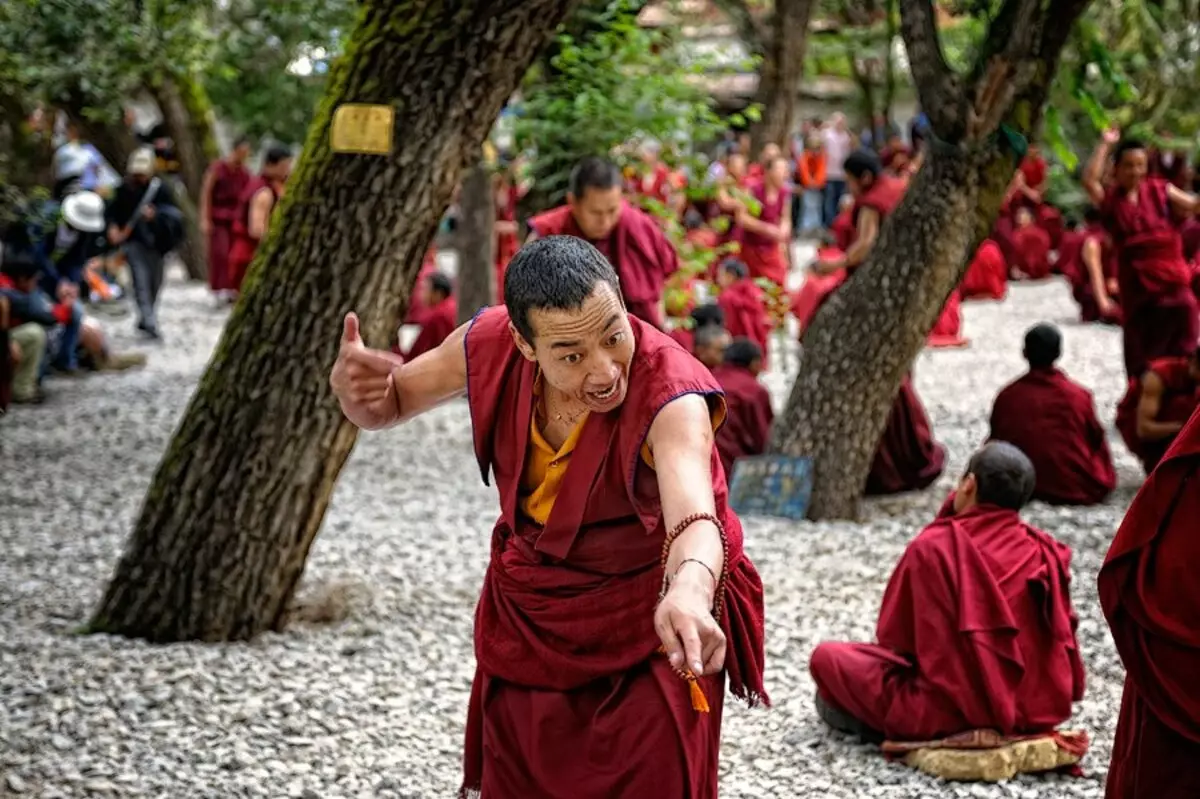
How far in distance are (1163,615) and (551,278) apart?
1221mm

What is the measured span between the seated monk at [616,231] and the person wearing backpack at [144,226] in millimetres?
7086

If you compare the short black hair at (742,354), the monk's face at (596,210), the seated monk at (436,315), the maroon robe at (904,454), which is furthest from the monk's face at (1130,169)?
the seated monk at (436,315)

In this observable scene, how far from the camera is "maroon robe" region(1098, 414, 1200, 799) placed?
2.65 meters

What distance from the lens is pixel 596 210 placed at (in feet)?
19.8

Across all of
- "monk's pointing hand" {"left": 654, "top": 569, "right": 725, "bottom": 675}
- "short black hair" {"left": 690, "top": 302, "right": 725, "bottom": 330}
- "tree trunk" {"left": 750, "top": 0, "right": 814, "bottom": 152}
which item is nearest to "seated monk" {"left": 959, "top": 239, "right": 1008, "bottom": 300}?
"tree trunk" {"left": 750, "top": 0, "right": 814, "bottom": 152}

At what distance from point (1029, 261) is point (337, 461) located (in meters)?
13.6

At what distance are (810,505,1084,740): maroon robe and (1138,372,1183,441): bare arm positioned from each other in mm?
2841

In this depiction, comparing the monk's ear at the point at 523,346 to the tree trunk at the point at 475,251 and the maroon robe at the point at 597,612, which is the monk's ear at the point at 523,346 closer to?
the maroon robe at the point at 597,612

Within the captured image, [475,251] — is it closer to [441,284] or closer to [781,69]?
[441,284]

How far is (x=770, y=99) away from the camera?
50.1 feet

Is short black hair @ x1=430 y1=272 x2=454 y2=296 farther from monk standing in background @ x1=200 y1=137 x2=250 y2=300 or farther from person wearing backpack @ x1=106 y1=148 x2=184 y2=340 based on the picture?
monk standing in background @ x1=200 y1=137 x2=250 y2=300

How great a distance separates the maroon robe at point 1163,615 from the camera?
2652 millimetres

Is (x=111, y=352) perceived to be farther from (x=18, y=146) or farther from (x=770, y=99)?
(x=770, y=99)

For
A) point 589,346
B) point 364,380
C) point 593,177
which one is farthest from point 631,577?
point 593,177
